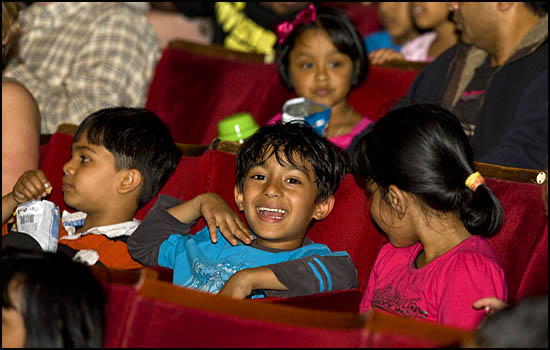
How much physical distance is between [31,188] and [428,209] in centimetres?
107

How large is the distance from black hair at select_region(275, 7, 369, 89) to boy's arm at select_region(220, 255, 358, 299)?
3.34 ft

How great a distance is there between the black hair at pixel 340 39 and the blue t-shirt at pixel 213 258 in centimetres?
93

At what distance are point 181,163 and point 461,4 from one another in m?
1.02

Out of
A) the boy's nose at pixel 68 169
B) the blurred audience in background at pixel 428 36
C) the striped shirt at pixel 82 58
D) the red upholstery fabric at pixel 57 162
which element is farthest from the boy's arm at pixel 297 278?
the striped shirt at pixel 82 58

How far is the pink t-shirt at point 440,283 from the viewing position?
142 cm

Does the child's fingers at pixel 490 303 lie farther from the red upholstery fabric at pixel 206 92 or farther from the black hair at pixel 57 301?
the red upholstery fabric at pixel 206 92

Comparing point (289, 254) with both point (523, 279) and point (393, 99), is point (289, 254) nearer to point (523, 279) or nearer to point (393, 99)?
point (523, 279)

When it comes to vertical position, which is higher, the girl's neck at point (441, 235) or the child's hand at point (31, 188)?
the girl's neck at point (441, 235)

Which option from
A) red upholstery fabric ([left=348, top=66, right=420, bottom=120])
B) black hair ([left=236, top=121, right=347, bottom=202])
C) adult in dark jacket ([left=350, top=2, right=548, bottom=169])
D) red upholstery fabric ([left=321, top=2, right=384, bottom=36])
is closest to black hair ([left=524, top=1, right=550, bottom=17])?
adult in dark jacket ([left=350, top=2, right=548, bottom=169])

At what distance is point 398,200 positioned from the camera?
1.63 metres

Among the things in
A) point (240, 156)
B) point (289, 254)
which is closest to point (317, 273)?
point (289, 254)

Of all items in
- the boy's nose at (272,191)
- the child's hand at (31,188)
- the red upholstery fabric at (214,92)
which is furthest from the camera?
the red upholstery fabric at (214,92)

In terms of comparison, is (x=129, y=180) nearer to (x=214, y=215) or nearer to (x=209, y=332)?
(x=214, y=215)

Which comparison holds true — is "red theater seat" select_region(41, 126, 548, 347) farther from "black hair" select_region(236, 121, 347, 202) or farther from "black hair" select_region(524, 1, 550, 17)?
"black hair" select_region(524, 1, 550, 17)
